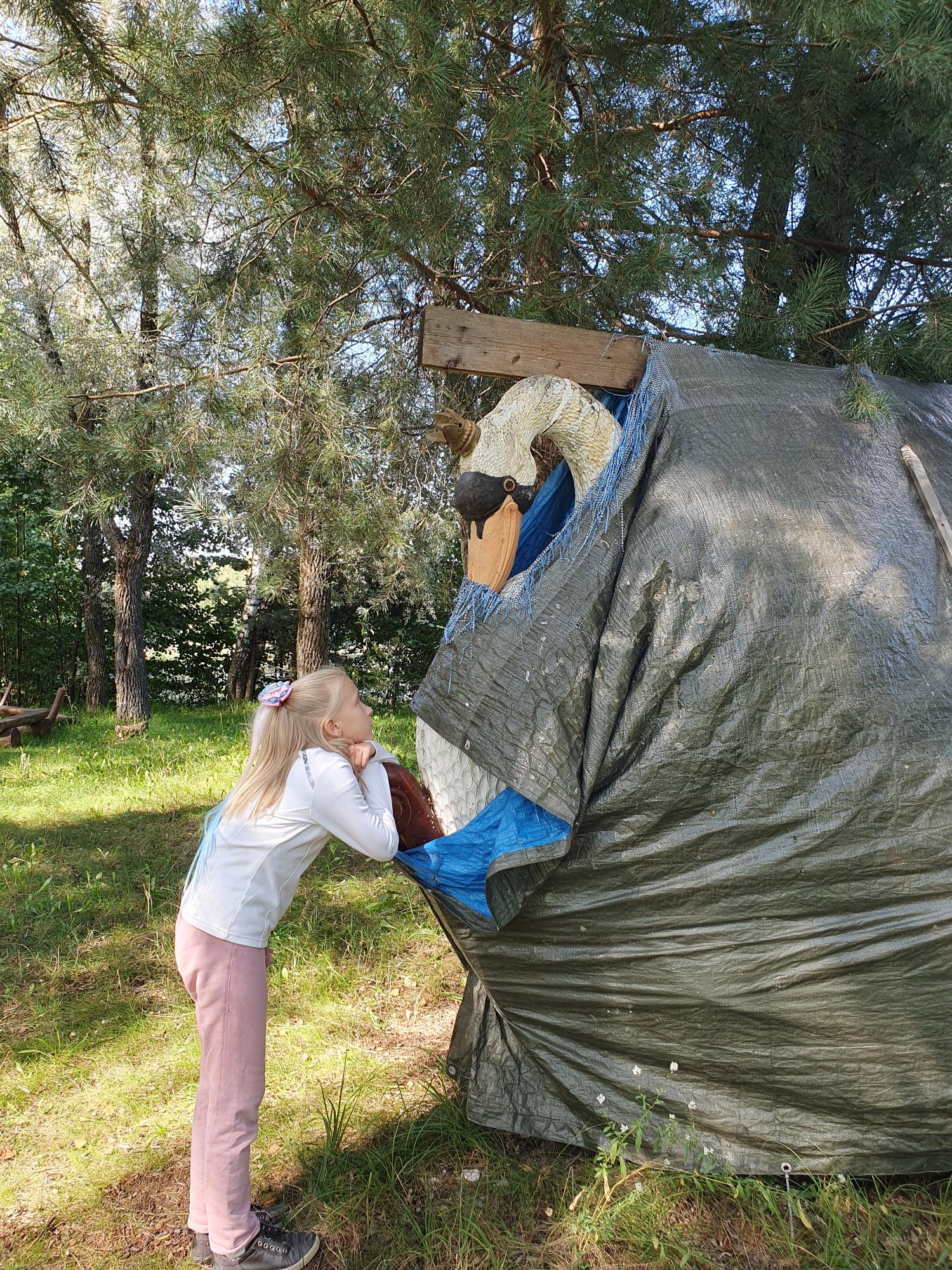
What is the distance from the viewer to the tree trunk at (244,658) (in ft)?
37.5

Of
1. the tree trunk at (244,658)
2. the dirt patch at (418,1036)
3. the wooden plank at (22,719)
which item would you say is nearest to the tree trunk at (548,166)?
the dirt patch at (418,1036)

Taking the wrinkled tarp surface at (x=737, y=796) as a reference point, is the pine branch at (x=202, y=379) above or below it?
above

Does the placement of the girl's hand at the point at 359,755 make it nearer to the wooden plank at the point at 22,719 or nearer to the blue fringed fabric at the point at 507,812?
the blue fringed fabric at the point at 507,812

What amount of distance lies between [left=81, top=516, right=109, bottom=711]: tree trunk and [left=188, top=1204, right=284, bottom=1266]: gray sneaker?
31.3ft

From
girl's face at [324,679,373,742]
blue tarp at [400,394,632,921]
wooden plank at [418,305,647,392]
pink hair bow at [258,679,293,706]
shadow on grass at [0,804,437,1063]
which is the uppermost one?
wooden plank at [418,305,647,392]

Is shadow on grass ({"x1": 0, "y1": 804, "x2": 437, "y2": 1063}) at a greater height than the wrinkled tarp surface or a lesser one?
lesser

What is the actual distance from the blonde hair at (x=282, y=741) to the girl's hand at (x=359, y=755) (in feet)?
0.05

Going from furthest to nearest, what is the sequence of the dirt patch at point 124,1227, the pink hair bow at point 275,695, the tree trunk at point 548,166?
the tree trunk at point 548,166 < the dirt patch at point 124,1227 < the pink hair bow at point 275,695

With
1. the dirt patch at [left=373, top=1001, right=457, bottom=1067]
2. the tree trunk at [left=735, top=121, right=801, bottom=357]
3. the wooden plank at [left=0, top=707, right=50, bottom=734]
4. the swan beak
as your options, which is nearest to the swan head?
the swan beak

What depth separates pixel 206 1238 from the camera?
2.26 meters

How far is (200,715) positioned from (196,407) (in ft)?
22.3

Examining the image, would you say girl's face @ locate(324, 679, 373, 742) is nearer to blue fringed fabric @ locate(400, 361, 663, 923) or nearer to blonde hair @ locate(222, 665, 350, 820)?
blonde hair @ locate(222, 665, 350, 820)

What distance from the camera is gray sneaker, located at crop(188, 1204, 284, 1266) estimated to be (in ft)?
7.38

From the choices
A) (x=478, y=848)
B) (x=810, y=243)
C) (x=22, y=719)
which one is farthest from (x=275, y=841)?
(x=22, y=719)
